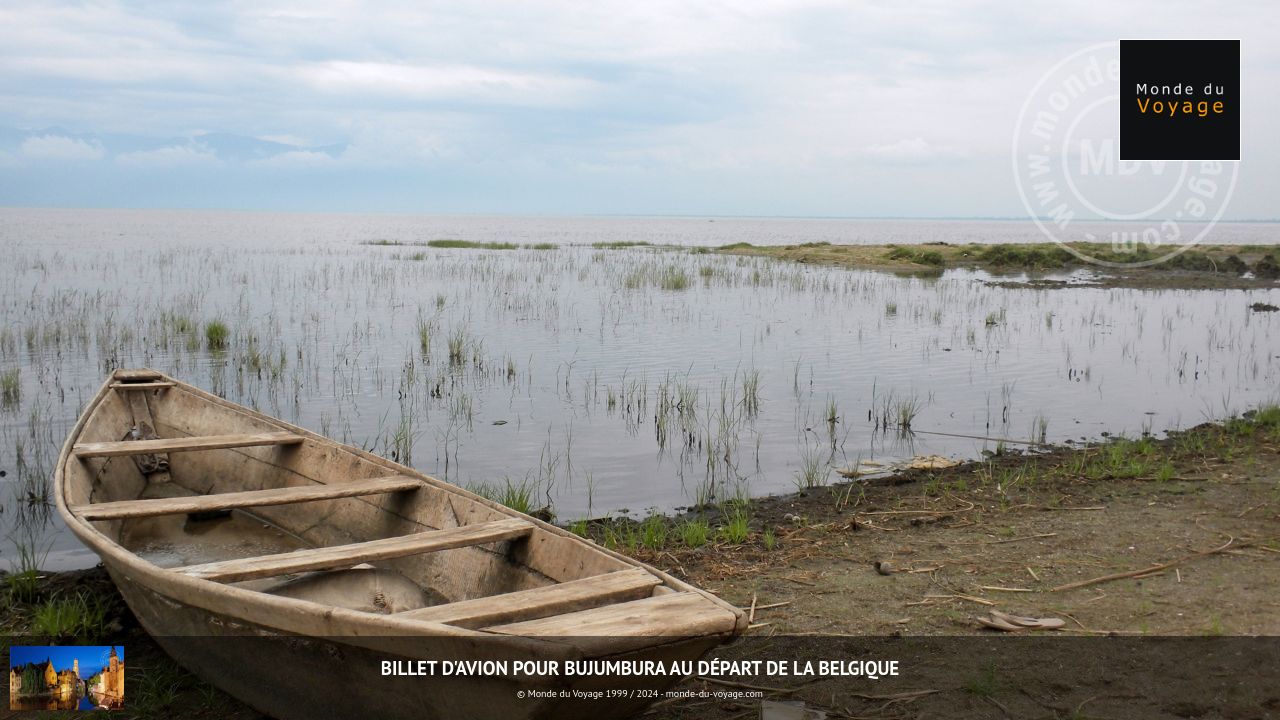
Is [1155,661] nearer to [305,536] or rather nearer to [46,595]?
[305,536]

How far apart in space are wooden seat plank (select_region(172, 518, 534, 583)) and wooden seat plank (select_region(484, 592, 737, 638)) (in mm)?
985

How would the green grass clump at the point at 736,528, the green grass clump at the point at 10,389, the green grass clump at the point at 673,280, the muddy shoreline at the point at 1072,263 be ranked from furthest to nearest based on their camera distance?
1. the muddy shoreline at the point at 1072,263
2. the green grass clump at the point at 673,280
3. the green grass clump at the point at 10,389
4. the green grass clump at the point at 736,528

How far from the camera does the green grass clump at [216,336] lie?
1411 centimetres

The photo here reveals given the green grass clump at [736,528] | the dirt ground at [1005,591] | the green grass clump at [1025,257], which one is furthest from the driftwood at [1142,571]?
the green grass clump at [1025,257]

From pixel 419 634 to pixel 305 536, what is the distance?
9.84 feet

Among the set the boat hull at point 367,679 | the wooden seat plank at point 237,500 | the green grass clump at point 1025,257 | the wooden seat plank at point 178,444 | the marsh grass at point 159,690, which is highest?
the green grass clump at point 1025,257

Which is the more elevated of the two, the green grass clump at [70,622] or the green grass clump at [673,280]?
the green grass clump at [673,280]

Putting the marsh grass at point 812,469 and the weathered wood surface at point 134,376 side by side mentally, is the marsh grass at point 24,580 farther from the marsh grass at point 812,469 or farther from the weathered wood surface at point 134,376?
the marsh grass at point 812,469

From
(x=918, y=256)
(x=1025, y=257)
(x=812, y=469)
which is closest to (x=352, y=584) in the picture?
(x=812, y=469)

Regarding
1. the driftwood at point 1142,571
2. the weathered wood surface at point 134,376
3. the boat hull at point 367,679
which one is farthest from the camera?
the weathered wood surface at point 134,376

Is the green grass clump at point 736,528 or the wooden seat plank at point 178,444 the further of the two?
the green grass clump at point 736,528

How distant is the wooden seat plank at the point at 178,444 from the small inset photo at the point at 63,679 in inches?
63.3

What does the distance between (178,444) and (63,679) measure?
1.95 m

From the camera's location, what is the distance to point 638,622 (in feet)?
10.5
